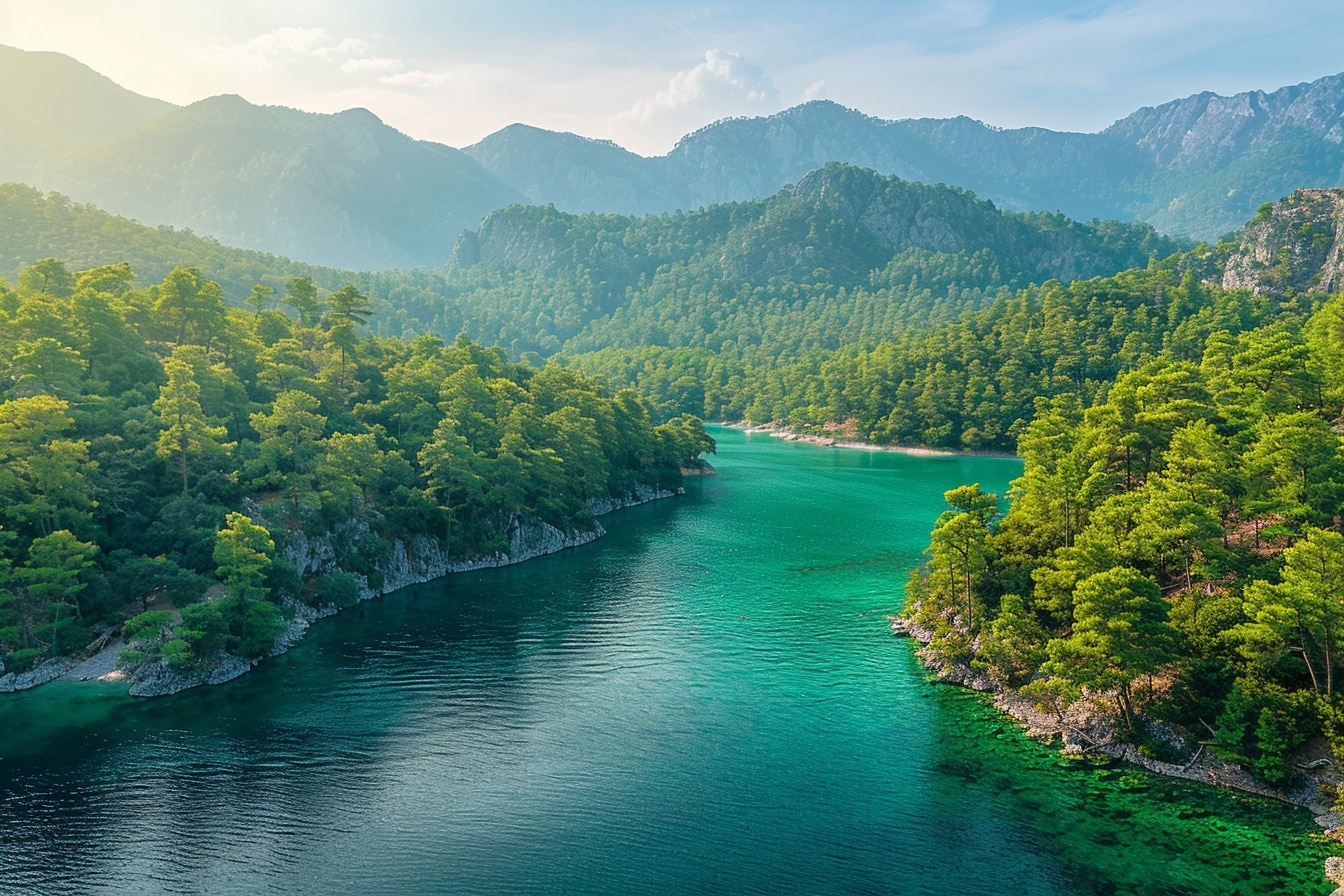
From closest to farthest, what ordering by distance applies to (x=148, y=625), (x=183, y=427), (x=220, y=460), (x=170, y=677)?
(x=170, y=677) → (x=148, y=625) → (x=183, y=427) → (x=220, y=460)

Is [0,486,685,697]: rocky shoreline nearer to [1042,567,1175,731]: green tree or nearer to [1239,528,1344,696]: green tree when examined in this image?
[1042,567,1175,731]: green tree

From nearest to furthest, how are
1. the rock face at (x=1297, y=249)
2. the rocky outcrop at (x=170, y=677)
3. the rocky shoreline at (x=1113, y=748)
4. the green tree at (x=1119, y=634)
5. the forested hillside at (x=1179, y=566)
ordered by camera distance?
the rocky shoreline at (x=1113, y=748), the forested hillside at (x=1179, y=566), the green tree at (x=1119, y=634), the rocky outcrop at (x=170, y=677), the rock face at (x=1297, y=249)

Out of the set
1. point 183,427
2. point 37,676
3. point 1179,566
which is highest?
point 183,427

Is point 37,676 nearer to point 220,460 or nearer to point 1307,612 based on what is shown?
point 220,460

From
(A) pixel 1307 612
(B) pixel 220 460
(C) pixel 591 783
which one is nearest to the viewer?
(A) pixel 1307 612

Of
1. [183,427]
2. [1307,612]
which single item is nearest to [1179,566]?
[1307,612]

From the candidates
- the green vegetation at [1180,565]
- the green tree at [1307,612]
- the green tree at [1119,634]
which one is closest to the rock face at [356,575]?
the green vegetation at [1180,565]

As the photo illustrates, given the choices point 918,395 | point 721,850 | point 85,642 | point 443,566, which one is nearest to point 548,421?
point 443,566

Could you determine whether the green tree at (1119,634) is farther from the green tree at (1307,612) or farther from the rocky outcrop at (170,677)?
the rocky outcrop at (170,677)
